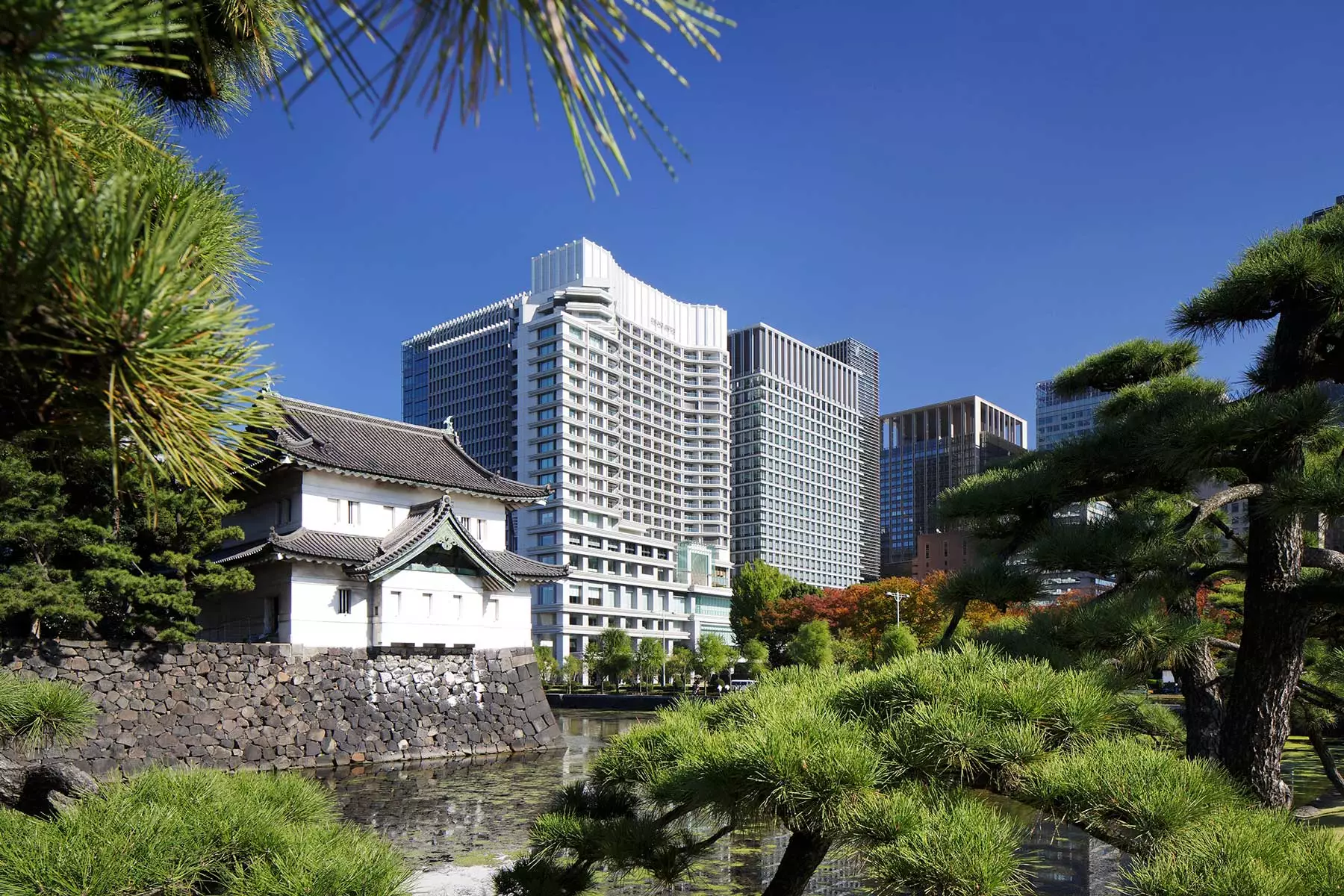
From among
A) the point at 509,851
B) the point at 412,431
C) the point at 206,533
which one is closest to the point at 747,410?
the point at 412,431

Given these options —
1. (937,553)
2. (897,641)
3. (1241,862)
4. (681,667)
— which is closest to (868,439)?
(937,553)

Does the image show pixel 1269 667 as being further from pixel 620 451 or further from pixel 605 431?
pixel 620 451

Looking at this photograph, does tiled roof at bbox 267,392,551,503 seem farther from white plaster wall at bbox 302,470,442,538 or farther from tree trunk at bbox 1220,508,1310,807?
tree trunk at bbox 1220,508,1310,807

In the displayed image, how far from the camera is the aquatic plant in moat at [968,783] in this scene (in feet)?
10.5

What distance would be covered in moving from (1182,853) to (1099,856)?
29.1 ft

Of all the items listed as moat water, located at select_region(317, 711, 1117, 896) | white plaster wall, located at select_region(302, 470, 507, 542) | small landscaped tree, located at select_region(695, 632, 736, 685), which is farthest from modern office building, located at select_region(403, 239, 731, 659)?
moat water, located at select_region(317, 711, 1117, 896)

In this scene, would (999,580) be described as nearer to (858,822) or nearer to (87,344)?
(858,822)

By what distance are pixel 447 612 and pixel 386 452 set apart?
4.69 m

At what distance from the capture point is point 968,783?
3.78 metres

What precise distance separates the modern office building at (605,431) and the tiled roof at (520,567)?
36.3 metres

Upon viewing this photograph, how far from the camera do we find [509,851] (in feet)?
37.0

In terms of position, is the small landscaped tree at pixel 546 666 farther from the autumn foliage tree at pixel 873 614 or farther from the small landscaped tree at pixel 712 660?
the autumn foliage tree at pixel 873 614

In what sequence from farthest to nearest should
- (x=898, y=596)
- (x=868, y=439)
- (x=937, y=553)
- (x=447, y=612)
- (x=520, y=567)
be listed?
(x=868, y=439)
(x=937, y=553)
(x=898, y=596)
(x=520, y=567)
(x=447, y=612)

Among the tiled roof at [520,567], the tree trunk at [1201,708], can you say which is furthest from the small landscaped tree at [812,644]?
the tree trunk at [1201,708]
